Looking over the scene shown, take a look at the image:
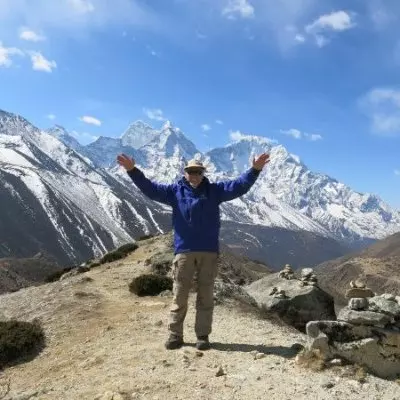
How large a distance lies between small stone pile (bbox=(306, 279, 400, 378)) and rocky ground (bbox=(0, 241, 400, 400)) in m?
0.41

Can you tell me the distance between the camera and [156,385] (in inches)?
405

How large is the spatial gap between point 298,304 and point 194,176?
44.2ft

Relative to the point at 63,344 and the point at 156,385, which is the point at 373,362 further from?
the point at 63,344

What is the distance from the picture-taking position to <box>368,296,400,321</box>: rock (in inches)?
447

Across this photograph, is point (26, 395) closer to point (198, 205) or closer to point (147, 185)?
point (147, 185)

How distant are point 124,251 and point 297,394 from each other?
32.0 m

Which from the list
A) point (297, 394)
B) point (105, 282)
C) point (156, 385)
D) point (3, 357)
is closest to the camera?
point (297, 394)

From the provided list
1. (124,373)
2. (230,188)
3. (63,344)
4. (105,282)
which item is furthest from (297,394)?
(105,282)

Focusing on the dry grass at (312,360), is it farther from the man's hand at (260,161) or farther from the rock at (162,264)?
the rock at (162,264)

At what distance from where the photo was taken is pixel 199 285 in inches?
494

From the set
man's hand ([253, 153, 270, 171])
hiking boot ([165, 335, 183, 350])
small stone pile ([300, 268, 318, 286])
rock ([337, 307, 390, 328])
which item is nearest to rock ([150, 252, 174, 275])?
small stone pile ([300, 268, 318, 286])

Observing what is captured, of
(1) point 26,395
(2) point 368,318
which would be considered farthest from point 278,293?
(1) point 26,395

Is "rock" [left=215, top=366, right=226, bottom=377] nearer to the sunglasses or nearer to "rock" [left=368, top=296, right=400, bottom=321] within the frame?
"rock" [left=368, top=296, right=400, bottom=321]

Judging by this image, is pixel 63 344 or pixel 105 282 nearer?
pixel 63 344
